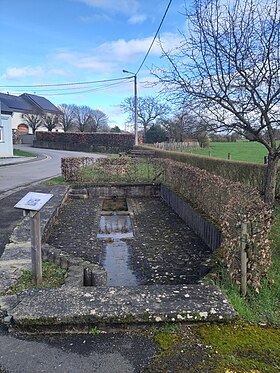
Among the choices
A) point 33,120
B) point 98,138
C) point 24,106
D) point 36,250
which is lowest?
point 36,250

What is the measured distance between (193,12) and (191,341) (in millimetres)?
6342

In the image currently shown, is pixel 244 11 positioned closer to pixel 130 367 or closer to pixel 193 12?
pixel 193 12

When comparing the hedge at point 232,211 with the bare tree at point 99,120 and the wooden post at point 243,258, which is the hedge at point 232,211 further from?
the bare tree at point 99,120

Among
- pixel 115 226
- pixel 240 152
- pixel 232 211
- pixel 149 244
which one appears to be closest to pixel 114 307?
pixel 232 211

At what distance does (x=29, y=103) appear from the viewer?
63.3 m

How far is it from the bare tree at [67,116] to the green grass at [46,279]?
5884 cm

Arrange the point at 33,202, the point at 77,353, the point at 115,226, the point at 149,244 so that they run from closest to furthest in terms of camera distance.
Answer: the point at 77,353 < the point at 33,202 < the point at 149,244 < the point at 115,226

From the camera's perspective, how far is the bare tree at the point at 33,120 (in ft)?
184

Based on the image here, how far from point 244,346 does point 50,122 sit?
57884mm

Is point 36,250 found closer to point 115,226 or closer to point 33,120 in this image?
point 115,226

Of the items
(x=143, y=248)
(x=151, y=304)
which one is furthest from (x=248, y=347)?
(x=143, y=248)

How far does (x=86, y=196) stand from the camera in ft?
38.4

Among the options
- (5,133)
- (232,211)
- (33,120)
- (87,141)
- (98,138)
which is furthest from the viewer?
(33,120)

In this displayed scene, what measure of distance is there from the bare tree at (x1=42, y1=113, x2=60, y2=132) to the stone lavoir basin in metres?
49.1
